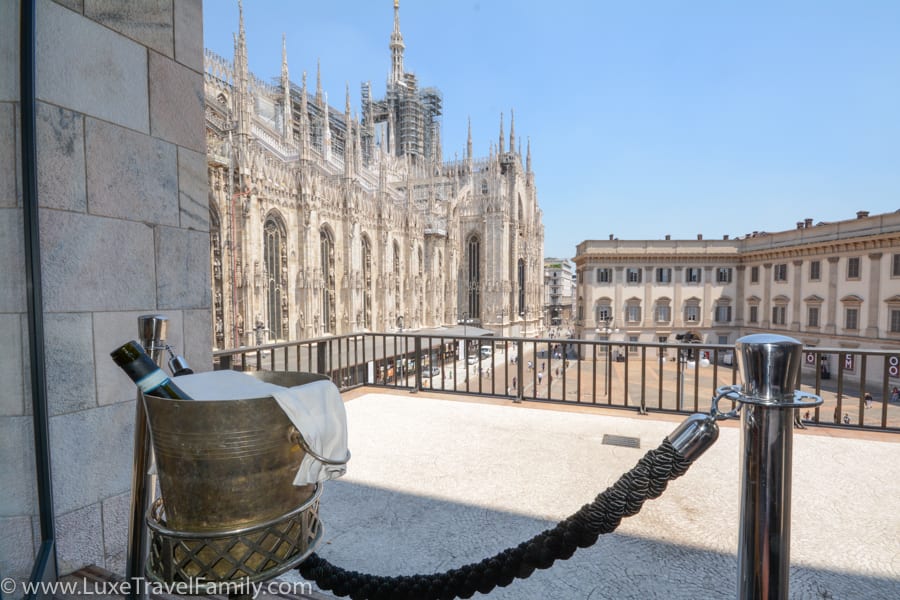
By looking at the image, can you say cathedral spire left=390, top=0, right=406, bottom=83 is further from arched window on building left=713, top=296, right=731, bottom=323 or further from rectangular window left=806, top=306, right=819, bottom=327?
rectangular window left=806, top=306, right=819, bottom=327

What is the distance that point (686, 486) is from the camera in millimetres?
3361

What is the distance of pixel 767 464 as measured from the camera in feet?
3.57

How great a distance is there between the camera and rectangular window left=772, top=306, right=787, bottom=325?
34719 millimetres

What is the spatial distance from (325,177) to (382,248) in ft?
23.2

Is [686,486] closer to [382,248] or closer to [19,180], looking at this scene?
[19,180]

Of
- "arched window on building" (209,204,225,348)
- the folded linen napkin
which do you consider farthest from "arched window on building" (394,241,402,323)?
the folded linen napkin

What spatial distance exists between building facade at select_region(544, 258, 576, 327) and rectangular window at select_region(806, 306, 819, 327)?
44915 millimetres

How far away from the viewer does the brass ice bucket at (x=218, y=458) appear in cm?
105


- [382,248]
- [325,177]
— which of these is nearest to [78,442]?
[325,177]

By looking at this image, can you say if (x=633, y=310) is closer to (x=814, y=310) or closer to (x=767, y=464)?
(x=814, y=310)

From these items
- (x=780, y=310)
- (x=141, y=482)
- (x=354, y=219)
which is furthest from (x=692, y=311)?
(x=141, y=482)

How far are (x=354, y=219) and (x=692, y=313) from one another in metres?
30.5

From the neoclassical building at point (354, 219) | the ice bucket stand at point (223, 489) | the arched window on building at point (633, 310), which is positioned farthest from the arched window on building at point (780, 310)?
the ice bucket stand at point (223, 489)

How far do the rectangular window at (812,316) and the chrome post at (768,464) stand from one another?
129 ft
